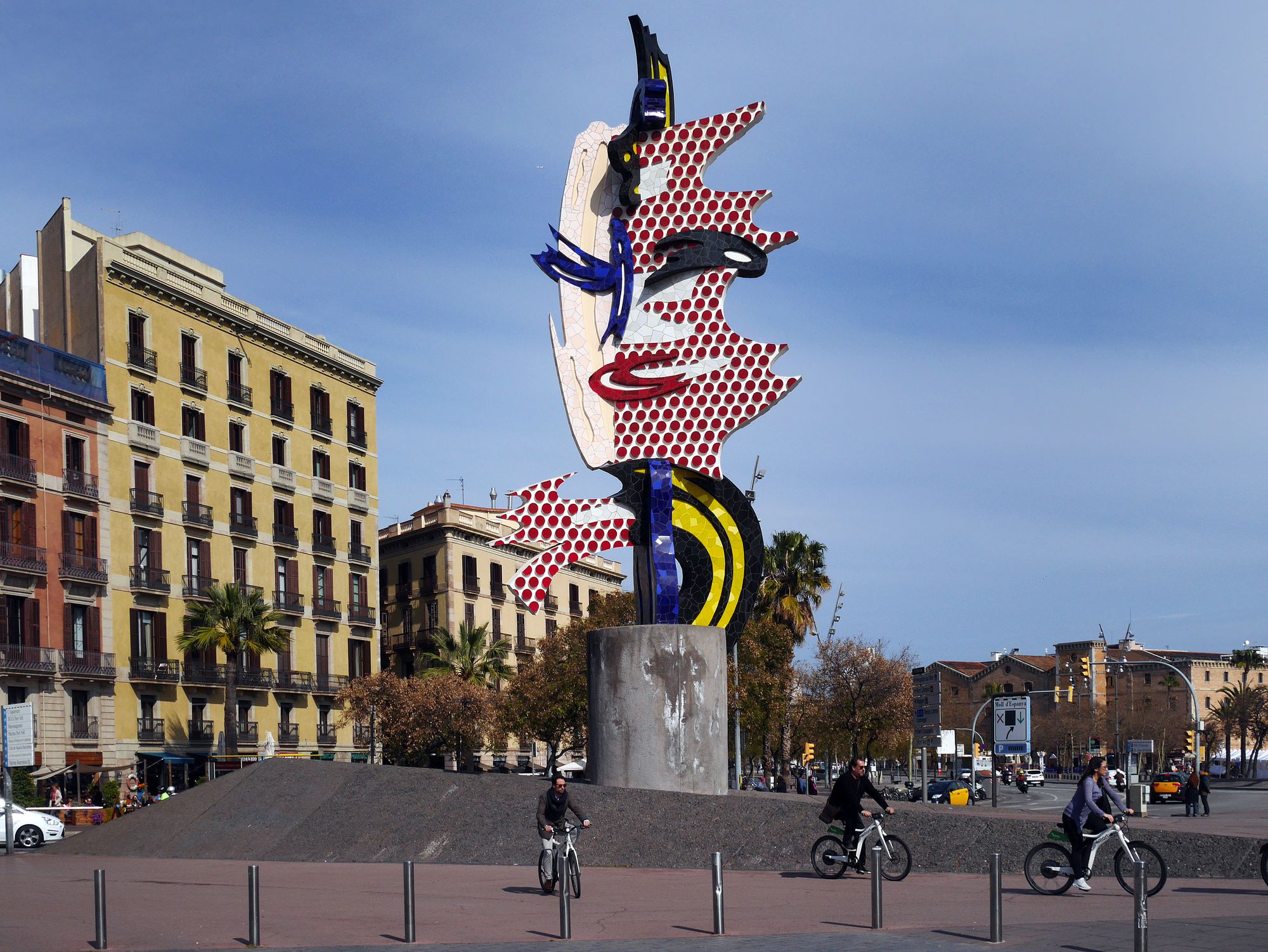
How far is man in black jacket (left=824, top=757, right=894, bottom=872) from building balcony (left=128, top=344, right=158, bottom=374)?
39.2m

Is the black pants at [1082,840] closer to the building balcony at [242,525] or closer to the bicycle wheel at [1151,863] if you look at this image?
the bicycle wheel at [1151,863]

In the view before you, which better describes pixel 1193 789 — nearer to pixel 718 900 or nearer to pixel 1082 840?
pixel 1082 840

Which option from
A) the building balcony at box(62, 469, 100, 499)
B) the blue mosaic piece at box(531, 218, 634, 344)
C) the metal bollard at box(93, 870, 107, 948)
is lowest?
the metal bollard at box(93, 870, 107, 948)

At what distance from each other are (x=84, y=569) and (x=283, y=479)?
37.4ft

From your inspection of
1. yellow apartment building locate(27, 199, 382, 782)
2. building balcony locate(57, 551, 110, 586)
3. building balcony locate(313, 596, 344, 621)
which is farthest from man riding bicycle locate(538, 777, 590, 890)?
building balcony locate(313, 596, 344, 621)

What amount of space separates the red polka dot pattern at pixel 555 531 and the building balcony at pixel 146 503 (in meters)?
29.5

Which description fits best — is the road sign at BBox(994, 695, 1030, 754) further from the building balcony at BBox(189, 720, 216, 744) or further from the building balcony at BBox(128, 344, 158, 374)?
the building balcony at BBox(128, 344, 158, 374)

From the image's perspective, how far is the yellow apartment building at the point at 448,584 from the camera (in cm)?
6869

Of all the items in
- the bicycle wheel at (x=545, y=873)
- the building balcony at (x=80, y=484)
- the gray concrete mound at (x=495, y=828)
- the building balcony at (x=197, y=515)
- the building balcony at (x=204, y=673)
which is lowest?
the building balcony at (x=204, y=673)

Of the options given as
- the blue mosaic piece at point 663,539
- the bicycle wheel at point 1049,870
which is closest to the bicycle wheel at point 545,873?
the bicycle wheel at point 1049,870

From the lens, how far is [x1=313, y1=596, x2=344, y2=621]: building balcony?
58.2 meters

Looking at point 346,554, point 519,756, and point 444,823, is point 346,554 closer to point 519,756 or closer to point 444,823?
point 519,756

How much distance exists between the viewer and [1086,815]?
15.5 metres

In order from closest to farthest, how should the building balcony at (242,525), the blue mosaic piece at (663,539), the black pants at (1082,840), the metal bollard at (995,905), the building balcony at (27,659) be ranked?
the metal bollard at (995,905)
the black pants at (1082,840)
the blue mosaic piece at (663,539)
the building balcony at (27,659)
the building balcony at (242,525)
